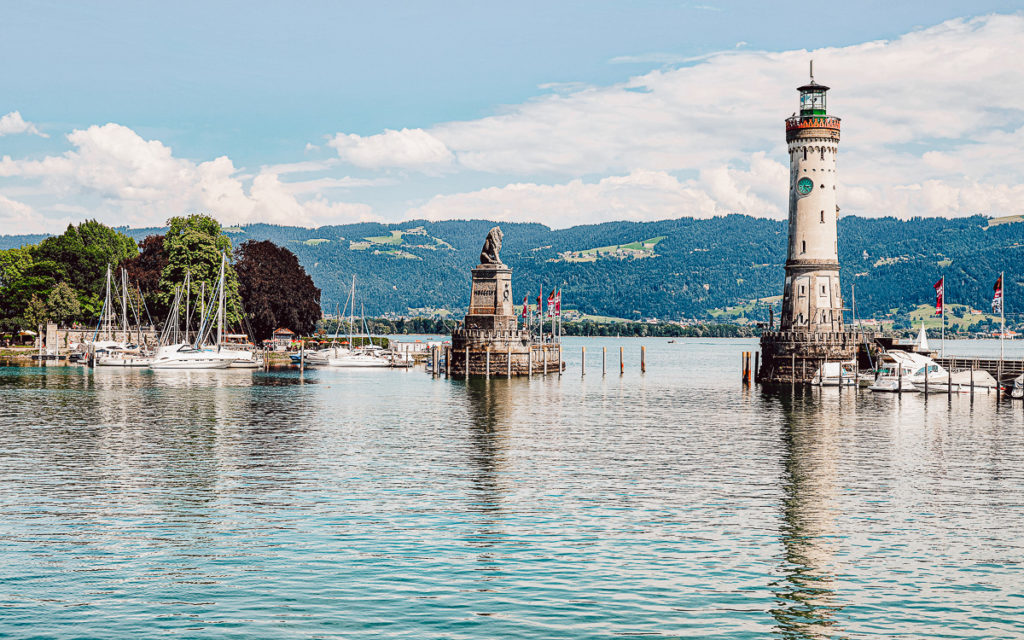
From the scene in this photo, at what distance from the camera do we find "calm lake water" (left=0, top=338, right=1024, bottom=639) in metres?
19.5

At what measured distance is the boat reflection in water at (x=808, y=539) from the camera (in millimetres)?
19795

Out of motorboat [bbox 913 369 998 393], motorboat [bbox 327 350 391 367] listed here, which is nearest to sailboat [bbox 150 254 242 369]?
motorboat [bbox 327 350 391 367]

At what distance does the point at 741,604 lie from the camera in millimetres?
20438

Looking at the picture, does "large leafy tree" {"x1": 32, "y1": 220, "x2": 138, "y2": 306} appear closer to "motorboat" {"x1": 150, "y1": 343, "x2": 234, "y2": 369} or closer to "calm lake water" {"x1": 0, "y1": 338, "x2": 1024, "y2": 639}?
"motorboat" {"x1": 150, "y1": 343, "x2": 234, "y2": 369}

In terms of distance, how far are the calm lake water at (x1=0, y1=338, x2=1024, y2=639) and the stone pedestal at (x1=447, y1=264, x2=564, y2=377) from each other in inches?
1486

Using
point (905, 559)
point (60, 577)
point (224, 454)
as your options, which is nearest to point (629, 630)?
point (905, 559)

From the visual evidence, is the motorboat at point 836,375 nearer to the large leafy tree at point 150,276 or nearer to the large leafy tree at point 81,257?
the large leafy tree at point 150,276

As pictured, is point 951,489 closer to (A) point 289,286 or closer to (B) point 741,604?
(B) point 741,604

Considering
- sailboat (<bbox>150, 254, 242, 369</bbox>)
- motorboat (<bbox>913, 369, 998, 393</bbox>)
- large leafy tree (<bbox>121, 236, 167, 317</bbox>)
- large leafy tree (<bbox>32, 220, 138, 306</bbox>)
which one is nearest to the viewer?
motorboat (<bbox>913, 369, 998, 393</bbox>)

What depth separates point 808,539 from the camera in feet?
85.4

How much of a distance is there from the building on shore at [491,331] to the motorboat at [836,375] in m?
25.8

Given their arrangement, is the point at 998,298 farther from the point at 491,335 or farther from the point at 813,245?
the point at 491,335

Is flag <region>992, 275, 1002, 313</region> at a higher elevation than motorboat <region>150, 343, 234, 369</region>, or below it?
higher

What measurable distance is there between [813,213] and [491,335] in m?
29.9
